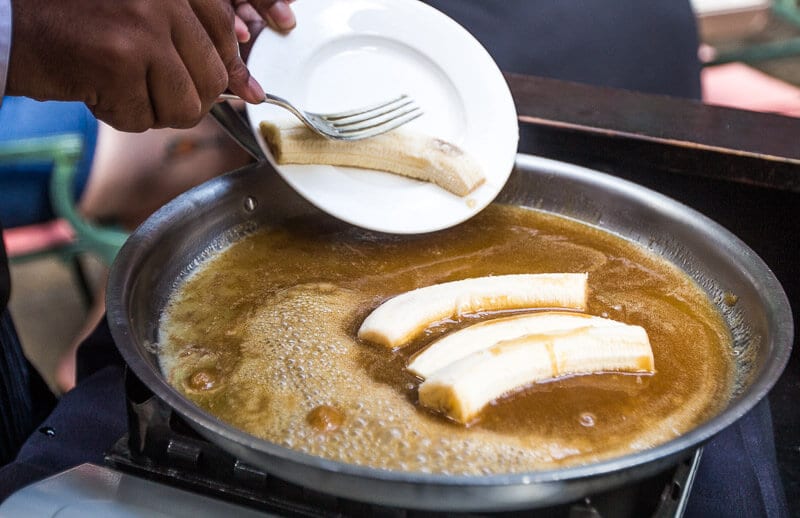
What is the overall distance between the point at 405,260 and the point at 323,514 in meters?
0.49

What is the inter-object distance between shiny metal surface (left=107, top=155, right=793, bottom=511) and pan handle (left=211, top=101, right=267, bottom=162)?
37mm

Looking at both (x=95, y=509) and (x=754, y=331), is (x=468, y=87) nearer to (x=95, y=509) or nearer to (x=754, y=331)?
(x=754, y=331)

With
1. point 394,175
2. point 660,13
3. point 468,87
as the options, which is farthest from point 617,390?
point 660,13

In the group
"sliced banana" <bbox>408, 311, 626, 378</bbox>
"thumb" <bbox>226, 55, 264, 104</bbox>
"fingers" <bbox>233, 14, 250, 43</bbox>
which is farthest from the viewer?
"fingers" <bbox>233, 14, 250, 43</bbox>

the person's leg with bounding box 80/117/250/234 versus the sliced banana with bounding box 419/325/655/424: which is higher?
the sliced banana with bounding box 419/325/655/424

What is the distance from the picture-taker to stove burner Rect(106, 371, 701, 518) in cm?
90

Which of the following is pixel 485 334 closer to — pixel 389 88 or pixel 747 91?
pixel 389 88

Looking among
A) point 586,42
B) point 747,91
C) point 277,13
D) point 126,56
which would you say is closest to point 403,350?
point 126,56

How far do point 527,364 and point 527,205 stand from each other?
0.52 metres

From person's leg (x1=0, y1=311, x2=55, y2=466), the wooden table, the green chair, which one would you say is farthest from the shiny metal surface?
the green chair

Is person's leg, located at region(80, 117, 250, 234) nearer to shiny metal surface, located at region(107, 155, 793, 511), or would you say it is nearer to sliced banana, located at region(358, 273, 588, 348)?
shiny metal surface, located at region(107, 155, 793, 511)

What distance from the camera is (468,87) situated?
1.42 meters

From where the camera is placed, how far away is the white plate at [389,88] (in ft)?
4.17

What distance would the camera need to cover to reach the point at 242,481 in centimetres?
93
